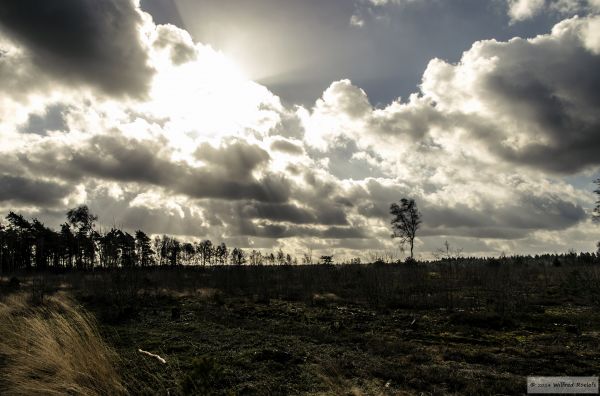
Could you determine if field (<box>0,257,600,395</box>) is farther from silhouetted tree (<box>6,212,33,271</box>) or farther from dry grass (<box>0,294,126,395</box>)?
silhouetted tree (<box>6,212,33,271</box>)

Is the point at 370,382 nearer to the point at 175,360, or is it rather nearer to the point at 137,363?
the point at 175,360

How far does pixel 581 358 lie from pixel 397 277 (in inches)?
608

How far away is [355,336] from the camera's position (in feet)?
34.0

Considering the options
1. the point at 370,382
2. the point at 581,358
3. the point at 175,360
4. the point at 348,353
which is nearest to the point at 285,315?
the point at 348,353

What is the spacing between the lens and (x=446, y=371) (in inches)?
275

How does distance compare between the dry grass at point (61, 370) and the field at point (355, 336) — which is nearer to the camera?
the dry grass at point (61, 370)

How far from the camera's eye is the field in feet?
20.9

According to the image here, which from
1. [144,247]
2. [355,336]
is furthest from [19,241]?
[355,336]

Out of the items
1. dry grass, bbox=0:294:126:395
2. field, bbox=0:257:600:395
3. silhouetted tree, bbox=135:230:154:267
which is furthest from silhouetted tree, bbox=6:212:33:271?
dry grass, bbox=0:294:126:395

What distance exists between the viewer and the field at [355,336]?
6379 millimetres

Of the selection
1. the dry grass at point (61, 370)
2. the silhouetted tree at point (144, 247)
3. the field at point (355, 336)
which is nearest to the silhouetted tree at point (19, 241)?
the silhouetted tree at point (144, 247)

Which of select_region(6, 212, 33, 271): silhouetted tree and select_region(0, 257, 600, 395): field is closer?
select_region(0, 257, 600, 395): field

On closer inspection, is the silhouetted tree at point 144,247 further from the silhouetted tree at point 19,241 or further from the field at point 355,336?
the field at point 355,336

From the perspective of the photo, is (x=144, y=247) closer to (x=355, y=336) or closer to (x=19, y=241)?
(x=19, y=241)
